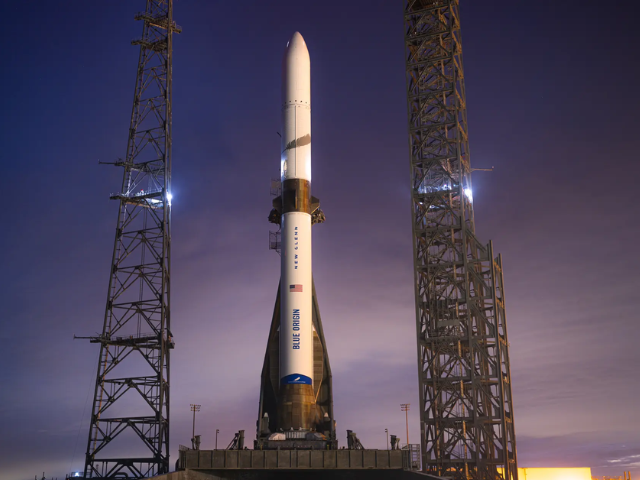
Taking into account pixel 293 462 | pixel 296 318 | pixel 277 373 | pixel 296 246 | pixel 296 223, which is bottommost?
pixel 293 462

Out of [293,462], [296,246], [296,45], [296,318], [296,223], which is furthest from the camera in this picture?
[296,45]

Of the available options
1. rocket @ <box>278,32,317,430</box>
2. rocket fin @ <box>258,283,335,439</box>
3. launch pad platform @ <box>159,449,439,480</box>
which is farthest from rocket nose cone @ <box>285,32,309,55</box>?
launch pad platform @ <box>159,449,439,480</box>

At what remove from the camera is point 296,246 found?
51031 millimetres

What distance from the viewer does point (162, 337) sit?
5856 centimetres

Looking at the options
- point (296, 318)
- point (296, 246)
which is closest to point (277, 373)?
point (296, 318)

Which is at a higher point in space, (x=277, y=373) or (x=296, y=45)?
(x=296, y=45)

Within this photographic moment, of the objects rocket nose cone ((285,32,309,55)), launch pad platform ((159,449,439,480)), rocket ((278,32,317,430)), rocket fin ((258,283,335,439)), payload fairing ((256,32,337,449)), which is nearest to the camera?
launch pad platform ((159,449,439,480))

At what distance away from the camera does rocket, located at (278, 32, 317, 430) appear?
48.3 m

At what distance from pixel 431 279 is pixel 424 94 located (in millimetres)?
15814

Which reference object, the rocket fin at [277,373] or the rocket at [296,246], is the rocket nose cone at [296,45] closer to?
the rocket at [296,246]

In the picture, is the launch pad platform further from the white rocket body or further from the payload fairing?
the white rocket body

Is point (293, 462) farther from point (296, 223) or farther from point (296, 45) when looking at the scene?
point (296, 45)

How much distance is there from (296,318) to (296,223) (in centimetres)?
662

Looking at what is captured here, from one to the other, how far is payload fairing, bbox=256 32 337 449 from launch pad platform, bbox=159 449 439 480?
2.98ft
